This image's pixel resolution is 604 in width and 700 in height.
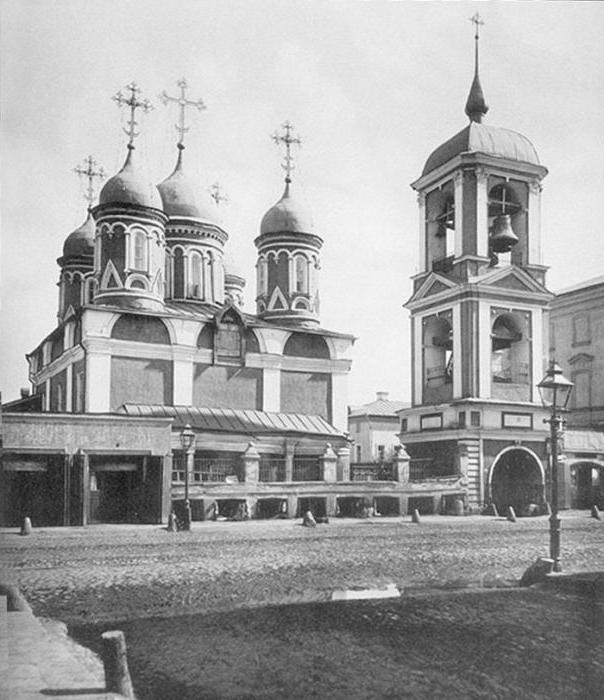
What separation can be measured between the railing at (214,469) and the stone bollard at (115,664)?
12.0m

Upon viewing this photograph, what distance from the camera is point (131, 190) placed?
1977 centimetres

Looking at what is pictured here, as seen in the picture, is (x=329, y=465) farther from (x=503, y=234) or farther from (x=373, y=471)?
(x=503, y=234)

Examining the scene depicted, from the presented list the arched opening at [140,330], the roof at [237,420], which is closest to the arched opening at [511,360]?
the roof at [237,420]

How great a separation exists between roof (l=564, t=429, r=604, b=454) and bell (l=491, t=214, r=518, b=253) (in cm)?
403

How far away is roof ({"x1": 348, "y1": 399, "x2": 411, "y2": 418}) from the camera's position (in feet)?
109

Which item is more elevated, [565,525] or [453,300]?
[453,300]

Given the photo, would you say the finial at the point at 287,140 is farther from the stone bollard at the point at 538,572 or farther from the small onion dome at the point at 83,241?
the small onion dome at the point at 83,241

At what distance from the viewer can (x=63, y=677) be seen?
456 centimetres

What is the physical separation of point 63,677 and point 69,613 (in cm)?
158

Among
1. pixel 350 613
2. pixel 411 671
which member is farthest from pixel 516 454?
pixel 411 671

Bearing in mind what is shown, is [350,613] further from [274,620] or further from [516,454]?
[516,454]

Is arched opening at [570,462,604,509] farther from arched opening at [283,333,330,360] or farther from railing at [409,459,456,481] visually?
arched opening at [283,333,330,360]

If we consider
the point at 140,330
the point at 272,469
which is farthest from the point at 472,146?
the point at 140,330

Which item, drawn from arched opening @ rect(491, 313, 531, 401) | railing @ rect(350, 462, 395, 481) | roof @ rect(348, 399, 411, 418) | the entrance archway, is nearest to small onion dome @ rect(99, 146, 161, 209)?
railing @ rect(350, 462, 395, 481)
